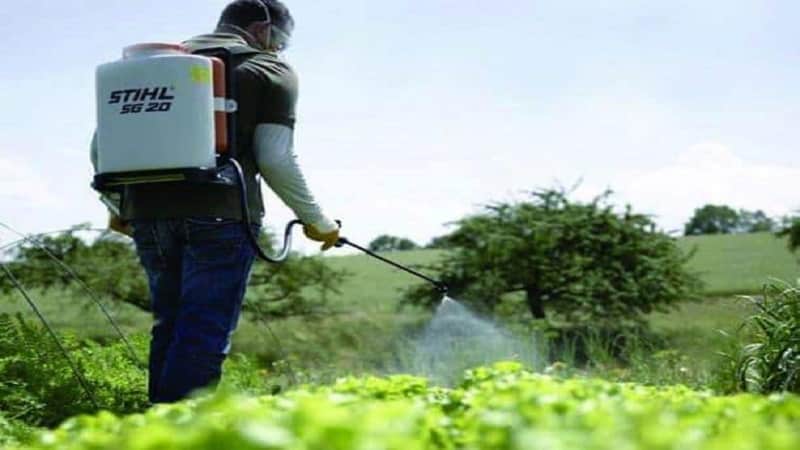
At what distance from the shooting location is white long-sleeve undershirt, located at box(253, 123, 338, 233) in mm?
4410

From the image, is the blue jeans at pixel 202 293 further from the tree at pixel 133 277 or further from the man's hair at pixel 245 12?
the tree at pixel 133 277

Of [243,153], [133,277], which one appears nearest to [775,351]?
[243,153]

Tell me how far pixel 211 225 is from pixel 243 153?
0.33 metres

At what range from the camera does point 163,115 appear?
427 centimetres

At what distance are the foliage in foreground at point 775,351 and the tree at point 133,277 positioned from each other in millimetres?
9728

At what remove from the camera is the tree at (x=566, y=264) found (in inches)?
569

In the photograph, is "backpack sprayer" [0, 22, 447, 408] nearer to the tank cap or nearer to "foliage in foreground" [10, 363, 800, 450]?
the tank cap

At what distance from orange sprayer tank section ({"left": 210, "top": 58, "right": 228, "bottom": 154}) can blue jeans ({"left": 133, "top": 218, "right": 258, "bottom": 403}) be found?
285mm

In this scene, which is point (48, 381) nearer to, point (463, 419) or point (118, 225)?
point (118, 225)

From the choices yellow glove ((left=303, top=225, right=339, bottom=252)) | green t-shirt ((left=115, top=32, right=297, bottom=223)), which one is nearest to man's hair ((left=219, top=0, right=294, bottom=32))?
green t-shirt ((left=115, top=32, right=297, bottom=223))

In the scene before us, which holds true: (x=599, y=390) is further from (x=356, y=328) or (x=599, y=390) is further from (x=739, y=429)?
(x=356, y=328)

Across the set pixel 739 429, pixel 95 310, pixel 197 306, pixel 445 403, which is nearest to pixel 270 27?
pixel 197 306

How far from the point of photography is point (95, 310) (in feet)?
46.8

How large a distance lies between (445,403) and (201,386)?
2120mm
